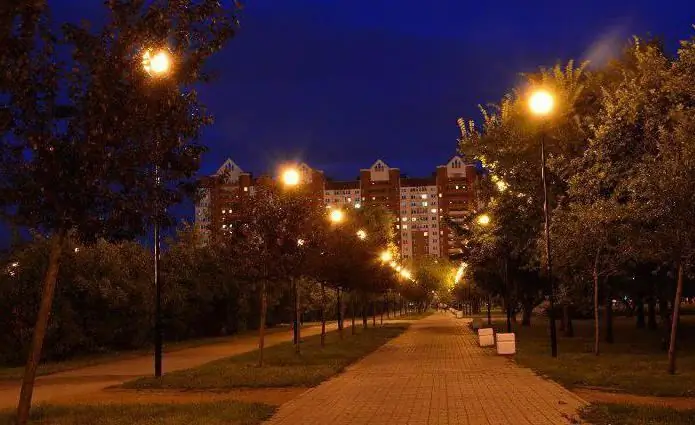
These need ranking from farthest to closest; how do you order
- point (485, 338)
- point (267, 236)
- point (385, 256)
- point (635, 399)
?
point (385, 256), point (485, 338), point (267, 236), point (635, 399)

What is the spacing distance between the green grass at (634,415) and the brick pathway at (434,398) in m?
0.32

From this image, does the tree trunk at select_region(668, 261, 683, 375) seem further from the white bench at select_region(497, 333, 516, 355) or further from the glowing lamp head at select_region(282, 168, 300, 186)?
the glowing lamp head at select_region(282, 168, 300, 186)

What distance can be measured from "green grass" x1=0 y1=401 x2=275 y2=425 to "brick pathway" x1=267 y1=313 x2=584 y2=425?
1.79 ft

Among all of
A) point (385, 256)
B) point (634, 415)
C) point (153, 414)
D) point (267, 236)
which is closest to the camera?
point (634, 415)

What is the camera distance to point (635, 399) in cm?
1265

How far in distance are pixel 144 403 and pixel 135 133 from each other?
6093mm

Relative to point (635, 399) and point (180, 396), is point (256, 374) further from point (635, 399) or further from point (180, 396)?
point (635, 399)

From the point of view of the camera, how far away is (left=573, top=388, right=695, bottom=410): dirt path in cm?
1175

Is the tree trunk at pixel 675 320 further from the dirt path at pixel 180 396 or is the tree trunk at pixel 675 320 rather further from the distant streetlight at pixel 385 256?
the distant streetlight at pixel 385 256

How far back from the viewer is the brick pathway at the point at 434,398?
1070 centimetres

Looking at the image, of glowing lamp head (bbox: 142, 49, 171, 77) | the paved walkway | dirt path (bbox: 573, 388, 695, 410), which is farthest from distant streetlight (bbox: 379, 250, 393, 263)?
glowing lamp head (bbox: 142, 49, 171, 77)

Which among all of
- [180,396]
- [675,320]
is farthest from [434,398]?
[675,320]

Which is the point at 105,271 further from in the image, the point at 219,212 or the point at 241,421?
the point at 241,421

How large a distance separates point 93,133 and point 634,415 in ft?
26.3
